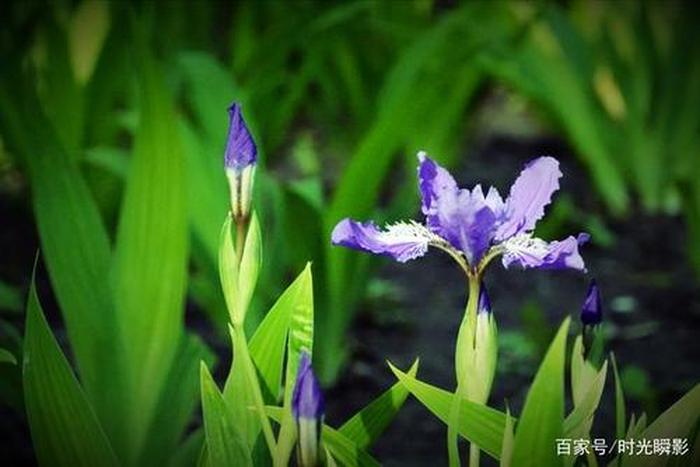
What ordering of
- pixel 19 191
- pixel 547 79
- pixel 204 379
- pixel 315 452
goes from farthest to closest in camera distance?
pixel 19 191 < pixel 547 79 < pixel 204 379 < pixel 315 452

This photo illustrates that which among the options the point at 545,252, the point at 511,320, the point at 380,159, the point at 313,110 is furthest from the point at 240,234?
the point at 313,110

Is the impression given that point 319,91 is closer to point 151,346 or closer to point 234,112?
point 151,346

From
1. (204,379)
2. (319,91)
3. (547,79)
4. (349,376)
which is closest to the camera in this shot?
(204,379)

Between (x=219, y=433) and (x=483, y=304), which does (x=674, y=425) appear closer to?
(x=483, y=304)

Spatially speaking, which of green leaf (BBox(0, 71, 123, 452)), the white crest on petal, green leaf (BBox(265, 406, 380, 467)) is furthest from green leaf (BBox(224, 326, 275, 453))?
green leaf (BBox(0, 71, 123, 452))

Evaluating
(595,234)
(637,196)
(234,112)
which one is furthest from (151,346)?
(637,196)

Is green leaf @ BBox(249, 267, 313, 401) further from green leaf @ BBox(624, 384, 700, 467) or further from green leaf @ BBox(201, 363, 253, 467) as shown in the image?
green leaf @ BBox(624, 384, 700, 467)
